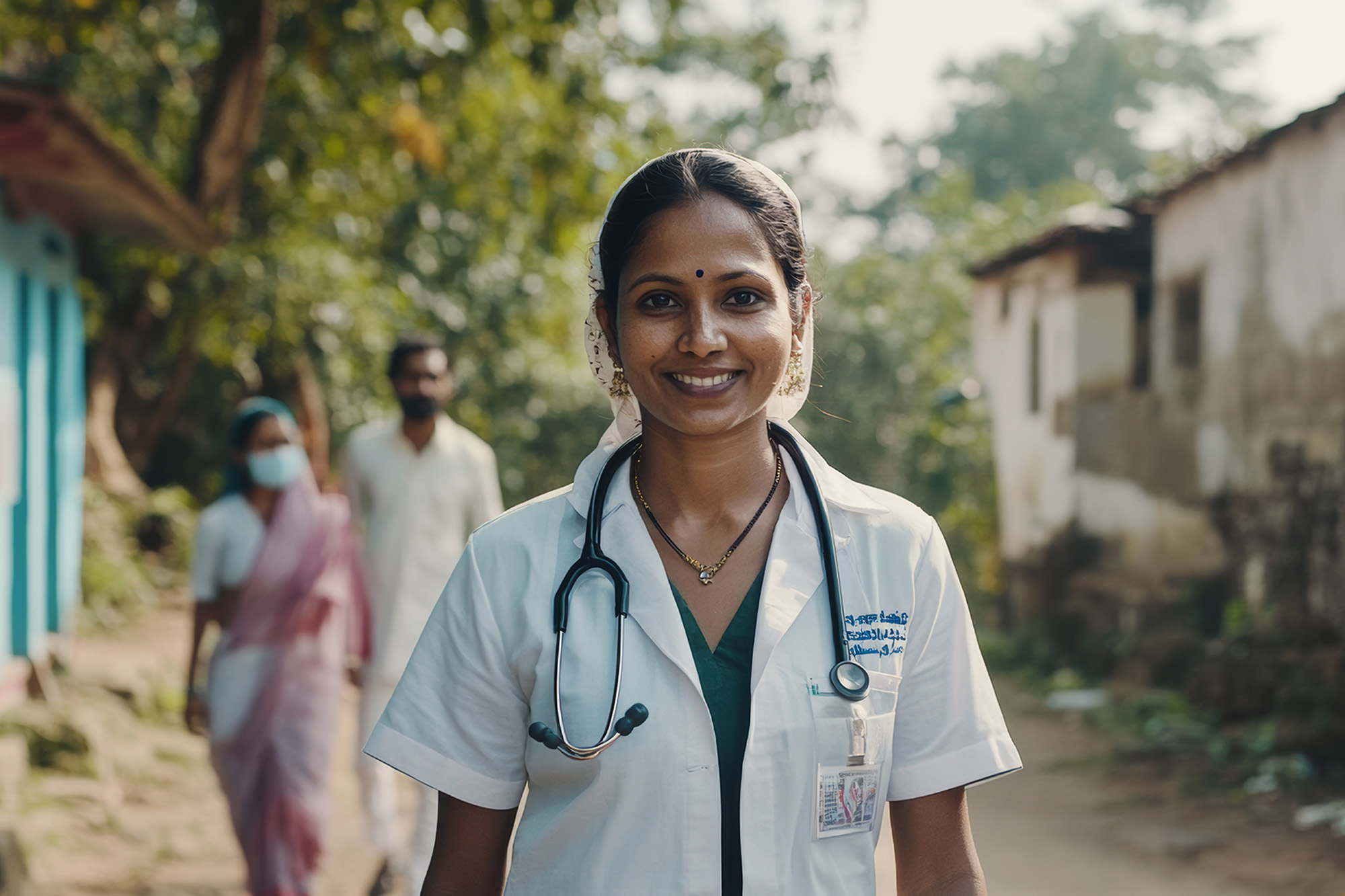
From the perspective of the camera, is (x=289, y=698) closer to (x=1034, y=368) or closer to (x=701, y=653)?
(x=701, y=653)

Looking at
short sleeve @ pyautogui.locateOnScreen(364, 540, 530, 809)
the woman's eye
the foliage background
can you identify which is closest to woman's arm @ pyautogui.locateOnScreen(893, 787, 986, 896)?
short sleeve @ pyautogui.locateOnScreen(364, 540, 530, 809)

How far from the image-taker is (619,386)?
2.06m

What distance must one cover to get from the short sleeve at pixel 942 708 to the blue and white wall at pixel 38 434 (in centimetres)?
667

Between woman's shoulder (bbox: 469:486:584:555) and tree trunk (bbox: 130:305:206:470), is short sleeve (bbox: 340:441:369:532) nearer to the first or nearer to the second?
woman's shoulder (bbox: 469:486:584:555)

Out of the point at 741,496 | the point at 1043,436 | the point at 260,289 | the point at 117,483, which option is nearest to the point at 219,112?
the point at 260,289

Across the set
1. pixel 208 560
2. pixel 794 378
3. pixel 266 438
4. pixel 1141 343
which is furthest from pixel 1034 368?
pixel 794 378

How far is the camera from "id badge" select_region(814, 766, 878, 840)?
1694mm

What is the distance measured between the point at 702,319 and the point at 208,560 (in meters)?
3.75

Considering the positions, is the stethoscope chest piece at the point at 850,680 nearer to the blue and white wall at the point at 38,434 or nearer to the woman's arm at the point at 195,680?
the woman's arm at the point at 195,680

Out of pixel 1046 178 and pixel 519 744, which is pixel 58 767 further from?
pixel 1046 178

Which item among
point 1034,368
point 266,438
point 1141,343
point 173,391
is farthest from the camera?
point 173,391

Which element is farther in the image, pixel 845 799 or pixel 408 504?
pixel 408 504

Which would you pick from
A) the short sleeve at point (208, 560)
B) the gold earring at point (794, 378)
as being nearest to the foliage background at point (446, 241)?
the short sleeve at point (208, 560)

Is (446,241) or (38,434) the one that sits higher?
(446,241)
